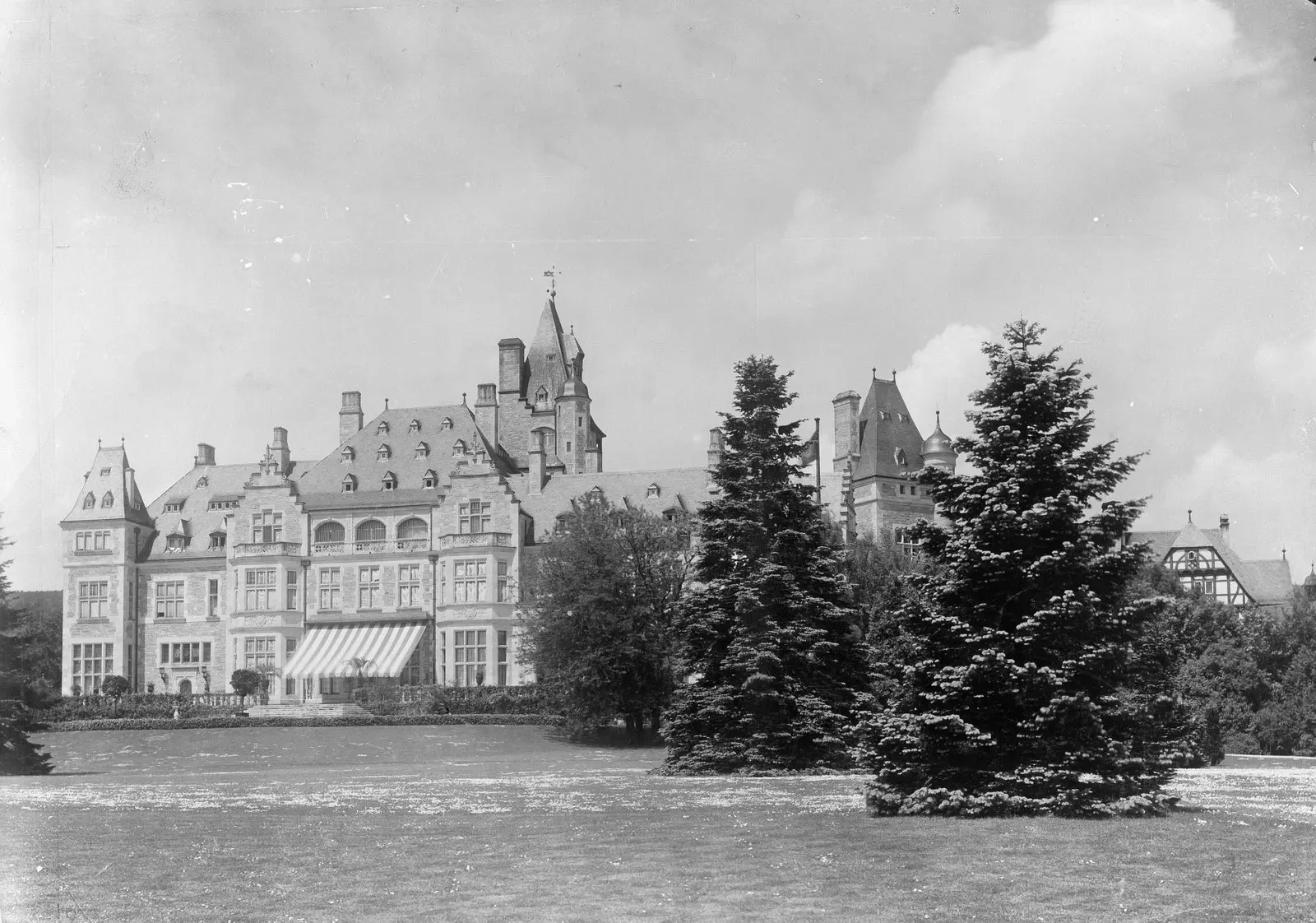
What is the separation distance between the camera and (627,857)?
45.6 ft

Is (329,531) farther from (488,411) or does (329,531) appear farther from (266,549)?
(488,411)

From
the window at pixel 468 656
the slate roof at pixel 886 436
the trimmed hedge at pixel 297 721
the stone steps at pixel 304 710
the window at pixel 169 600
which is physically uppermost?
the slate roof at pixel 886 436

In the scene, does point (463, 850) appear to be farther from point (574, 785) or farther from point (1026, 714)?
point (574, 785)

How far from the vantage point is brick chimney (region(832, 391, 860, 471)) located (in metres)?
76.9

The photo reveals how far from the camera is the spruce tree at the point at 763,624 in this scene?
94.7 ft

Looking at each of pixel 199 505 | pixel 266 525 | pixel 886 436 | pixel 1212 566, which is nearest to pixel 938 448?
pixel 886 436

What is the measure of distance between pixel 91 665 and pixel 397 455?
62.8ft

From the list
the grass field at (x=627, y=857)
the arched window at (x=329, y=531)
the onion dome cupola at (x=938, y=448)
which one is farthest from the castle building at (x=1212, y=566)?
the grass field at (x=627, y=857)

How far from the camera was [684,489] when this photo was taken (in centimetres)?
7225

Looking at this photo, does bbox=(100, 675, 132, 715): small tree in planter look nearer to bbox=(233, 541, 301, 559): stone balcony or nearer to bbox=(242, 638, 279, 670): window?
bbox=(242, 638, 279, 670): window

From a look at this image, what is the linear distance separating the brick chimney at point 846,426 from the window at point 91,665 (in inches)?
1560

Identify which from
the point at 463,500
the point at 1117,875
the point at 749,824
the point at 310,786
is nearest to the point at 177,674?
the point at 463,500

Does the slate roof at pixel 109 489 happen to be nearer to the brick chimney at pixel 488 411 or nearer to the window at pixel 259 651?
the window at pixel 259 651

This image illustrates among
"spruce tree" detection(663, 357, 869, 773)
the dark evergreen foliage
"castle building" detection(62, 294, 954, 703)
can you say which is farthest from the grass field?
"castle building" detection(62, 294, 954, 703)
